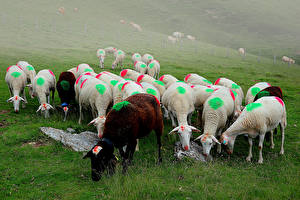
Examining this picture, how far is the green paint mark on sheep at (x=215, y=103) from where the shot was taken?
8.66m

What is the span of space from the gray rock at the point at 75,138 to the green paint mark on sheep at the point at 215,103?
3.98 metres

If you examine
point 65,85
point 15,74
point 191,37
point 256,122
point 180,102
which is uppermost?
→ point 191,37

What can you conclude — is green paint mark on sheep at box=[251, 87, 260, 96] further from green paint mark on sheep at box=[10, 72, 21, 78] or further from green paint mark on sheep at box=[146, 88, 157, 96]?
green paint mark on sheep at box=[10, 72, 21, 78]

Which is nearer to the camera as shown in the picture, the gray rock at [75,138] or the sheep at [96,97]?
the gray rock at [75,138]

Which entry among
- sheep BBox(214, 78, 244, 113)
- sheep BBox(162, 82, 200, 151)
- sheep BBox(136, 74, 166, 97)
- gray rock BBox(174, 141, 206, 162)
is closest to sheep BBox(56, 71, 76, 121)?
sheep BBox(136, 74, 166, 97)

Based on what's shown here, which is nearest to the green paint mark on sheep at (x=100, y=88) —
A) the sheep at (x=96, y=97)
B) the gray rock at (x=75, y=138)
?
the sheep at (x=96, y=97)

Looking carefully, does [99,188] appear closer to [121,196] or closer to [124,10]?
[121,196]

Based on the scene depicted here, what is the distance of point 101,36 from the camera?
156 ft

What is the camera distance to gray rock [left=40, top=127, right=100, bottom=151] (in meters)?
7.74

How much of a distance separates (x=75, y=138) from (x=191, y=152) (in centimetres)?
364

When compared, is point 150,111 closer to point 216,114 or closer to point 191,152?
point 191,152

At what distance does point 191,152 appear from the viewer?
7.79 meters

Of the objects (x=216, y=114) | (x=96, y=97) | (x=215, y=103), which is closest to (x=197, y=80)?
(x=215, y=103)

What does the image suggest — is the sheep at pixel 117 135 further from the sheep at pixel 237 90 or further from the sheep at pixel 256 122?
the sheep at pixel 237 90
